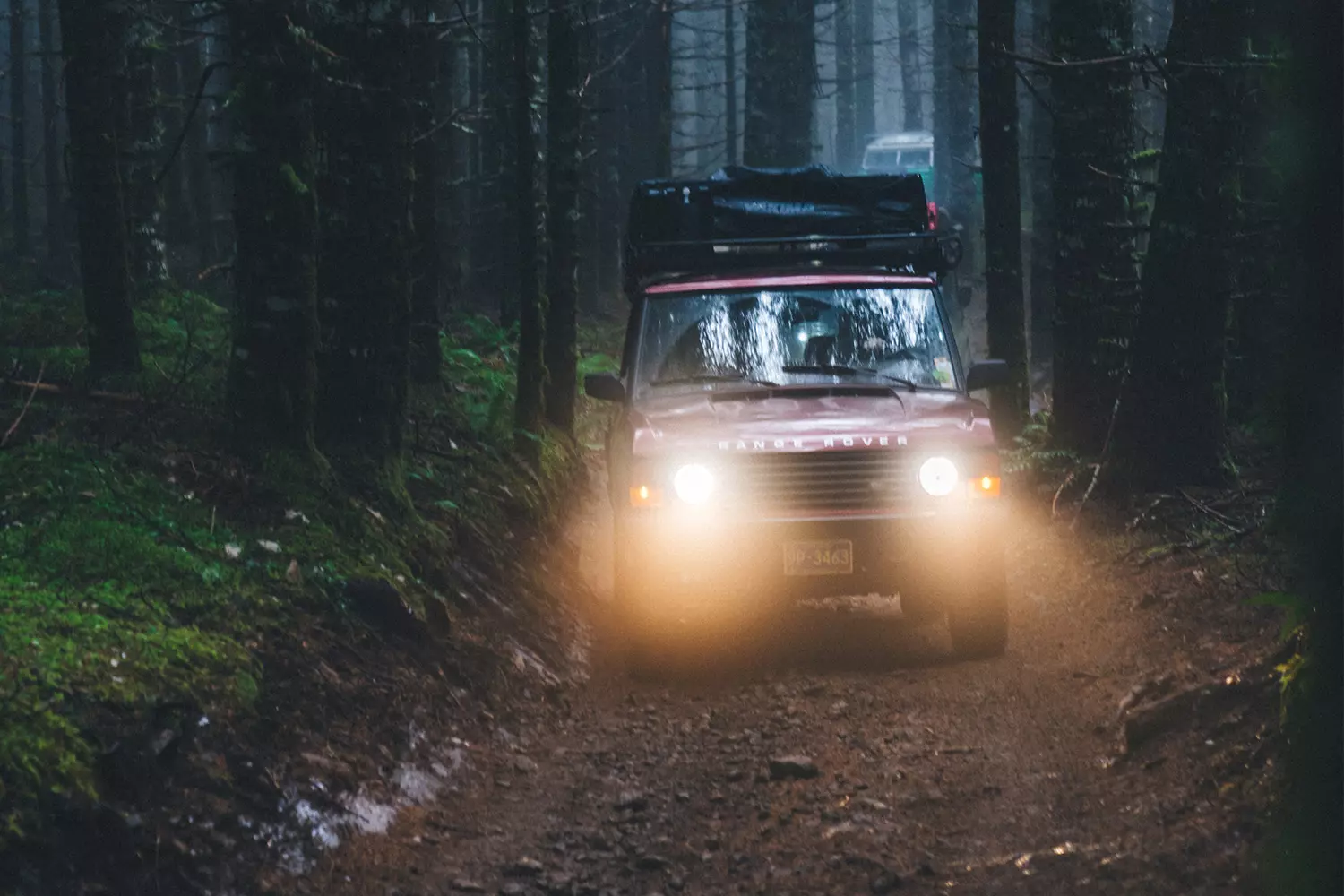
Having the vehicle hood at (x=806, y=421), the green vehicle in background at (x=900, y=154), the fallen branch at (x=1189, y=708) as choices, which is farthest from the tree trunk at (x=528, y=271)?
the green vehicle in background at (x=900, y=154)

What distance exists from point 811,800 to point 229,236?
24797 mm

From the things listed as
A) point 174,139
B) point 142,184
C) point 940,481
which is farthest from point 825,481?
→ point 174,139

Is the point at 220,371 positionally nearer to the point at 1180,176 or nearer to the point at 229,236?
the point at 1180,176

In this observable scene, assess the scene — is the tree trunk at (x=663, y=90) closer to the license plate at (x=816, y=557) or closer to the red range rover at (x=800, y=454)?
the red range rover at (x=800, y=454)

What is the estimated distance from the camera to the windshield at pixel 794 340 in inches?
354

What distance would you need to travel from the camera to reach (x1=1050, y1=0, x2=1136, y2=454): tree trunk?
13.2 meters

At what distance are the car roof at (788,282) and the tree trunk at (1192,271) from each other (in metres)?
2.47

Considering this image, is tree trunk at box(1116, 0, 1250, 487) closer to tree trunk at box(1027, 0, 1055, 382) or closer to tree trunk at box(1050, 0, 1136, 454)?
tree trunk at box(1050, 0, 1136, 454)

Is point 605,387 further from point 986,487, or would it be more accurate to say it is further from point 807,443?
point 986,487

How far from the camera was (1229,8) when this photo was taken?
10.4 metres

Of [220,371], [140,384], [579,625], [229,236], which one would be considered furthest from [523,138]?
[229,236]

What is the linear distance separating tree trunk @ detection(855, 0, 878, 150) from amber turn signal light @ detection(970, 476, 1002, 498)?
5782 cm

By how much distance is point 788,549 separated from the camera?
8.04 m

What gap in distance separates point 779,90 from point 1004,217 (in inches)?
522
